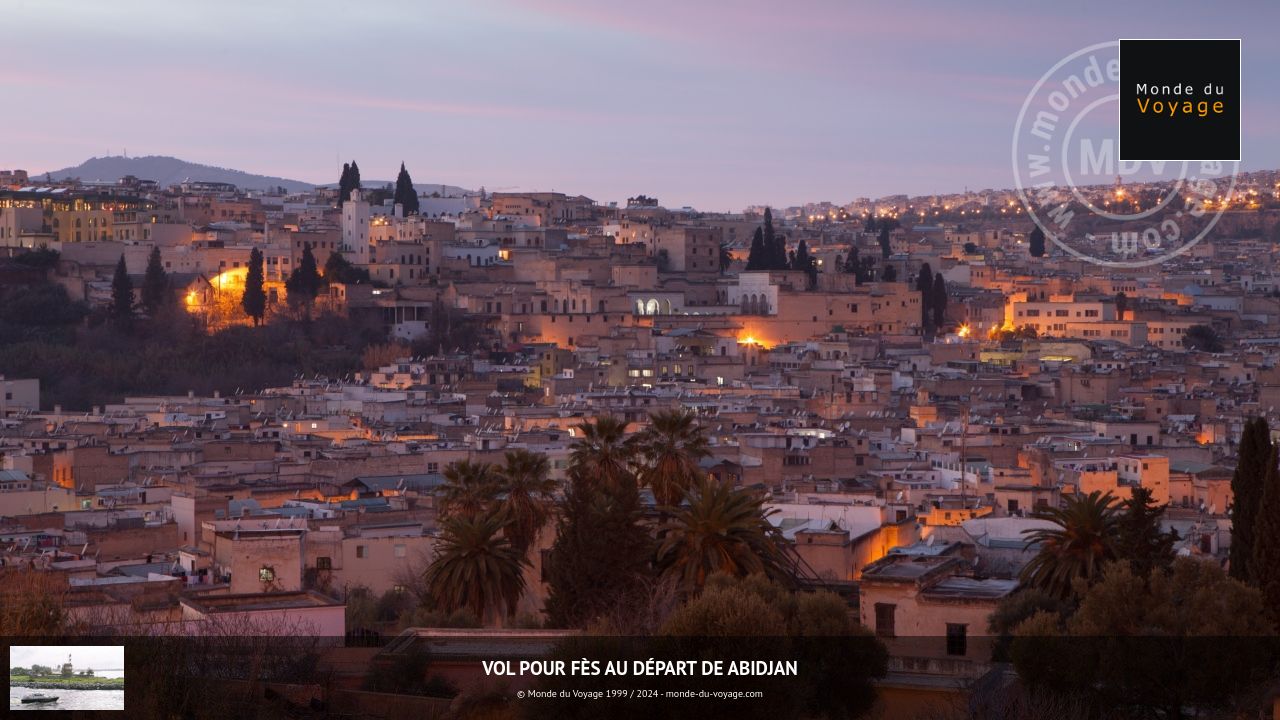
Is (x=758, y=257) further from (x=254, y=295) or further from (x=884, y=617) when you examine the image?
(x=884, y=617)

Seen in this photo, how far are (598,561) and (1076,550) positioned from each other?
11.4 ft

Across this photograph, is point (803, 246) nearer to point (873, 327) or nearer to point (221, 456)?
A: point (873, 327)

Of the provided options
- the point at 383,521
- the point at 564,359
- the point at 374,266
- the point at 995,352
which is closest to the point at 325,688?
the point at 383,521

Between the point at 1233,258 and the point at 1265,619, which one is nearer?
the point at 1265,619

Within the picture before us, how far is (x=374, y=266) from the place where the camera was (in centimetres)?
5247

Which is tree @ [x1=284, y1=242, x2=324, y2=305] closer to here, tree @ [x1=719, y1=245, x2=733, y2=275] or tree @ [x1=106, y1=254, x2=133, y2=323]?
tree @ [x1=106, y1=254, x2=133, y2=323]

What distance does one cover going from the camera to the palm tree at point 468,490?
17453 millimetres

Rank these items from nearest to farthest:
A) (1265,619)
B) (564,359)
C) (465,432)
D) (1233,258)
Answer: (1265,619), (465,432), (564,359), (1233,258)

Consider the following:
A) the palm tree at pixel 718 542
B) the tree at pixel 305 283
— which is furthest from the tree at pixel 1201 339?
the palm tree at pixel 718 542

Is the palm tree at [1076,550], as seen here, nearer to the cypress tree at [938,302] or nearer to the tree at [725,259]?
the cypress tree at [938,302]

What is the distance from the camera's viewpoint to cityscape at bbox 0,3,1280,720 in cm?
1165

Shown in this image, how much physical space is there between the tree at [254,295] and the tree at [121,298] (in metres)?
2.60

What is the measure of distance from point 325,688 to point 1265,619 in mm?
5571

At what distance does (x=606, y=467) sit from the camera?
1725 centimetres
